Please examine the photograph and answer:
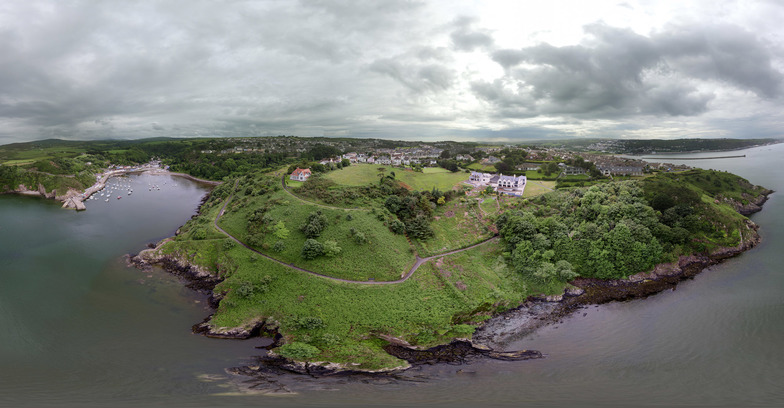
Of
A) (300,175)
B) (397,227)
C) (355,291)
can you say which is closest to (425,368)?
(355,291)

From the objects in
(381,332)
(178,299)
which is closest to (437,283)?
(381,332)

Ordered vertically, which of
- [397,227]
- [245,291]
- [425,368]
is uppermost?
[397,227]

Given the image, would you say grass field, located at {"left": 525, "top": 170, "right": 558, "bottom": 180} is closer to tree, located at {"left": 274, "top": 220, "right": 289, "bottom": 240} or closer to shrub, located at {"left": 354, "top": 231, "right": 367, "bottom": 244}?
shrub, located at {"left": 354, "top": 231, "right": 367, "bottom": 244}

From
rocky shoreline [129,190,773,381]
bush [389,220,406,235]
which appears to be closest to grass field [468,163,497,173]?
rocky shoreline [129,190,773,381]

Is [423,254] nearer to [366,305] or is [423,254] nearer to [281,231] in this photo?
[366,305]

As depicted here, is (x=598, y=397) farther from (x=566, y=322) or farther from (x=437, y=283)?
(x=437, y=283)

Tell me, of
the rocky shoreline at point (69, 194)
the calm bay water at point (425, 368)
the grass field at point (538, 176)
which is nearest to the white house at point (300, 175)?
the calm bay water at point (425, 368)
